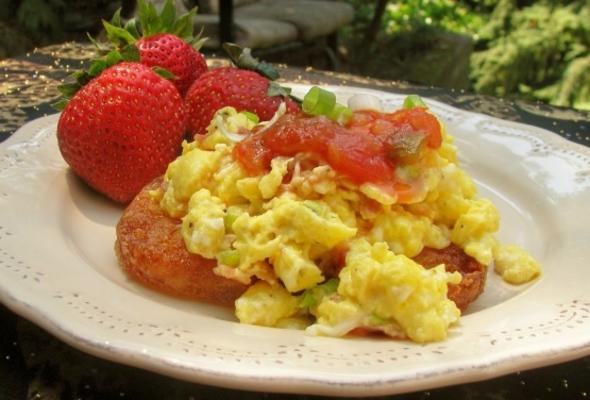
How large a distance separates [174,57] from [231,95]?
0.76ft

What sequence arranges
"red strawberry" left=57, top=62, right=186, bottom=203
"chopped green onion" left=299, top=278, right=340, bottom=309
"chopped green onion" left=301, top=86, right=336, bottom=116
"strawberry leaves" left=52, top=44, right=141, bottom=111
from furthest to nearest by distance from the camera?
"strawberry leaves" left=52, top=44, right=141, bottom=111, "red strawberry" left=57, top=62, right=186, bottom=203, "chopped green onion" left=301, top=86, right=336, bottom=116, "chopped green onion" left=299, top=278, right=340, bottom=309

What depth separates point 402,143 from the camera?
1.40 m

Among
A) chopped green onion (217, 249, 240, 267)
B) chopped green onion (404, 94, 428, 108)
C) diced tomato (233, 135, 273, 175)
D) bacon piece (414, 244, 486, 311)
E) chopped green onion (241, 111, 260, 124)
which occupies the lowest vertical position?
bacon piece (414, 244, 486, 311)

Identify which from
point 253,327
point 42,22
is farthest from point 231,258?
point 42,22

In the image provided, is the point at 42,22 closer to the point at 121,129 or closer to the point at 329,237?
the point at 121,129

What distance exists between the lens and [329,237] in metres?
1.25

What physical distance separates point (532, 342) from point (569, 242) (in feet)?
1.74

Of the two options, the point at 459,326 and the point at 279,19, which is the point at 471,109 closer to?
the point at 459,326

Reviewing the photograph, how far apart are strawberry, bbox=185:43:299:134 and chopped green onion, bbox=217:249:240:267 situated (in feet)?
1.84

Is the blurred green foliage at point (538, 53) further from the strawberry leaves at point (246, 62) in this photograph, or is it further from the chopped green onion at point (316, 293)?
the chopped green onion at point (316, 293)

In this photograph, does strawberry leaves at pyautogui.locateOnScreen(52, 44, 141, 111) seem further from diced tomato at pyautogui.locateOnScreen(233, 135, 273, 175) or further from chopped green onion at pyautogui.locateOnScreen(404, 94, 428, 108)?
chopped green onion at pyautogui.locateOnScreen(404, 94, 428, 108)

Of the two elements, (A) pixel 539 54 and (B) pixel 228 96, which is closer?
(B) pixel 228 96

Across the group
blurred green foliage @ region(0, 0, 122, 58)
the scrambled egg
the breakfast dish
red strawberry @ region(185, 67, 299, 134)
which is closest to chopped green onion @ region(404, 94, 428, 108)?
the breakfast dish

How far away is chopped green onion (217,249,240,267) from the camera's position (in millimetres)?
1310
